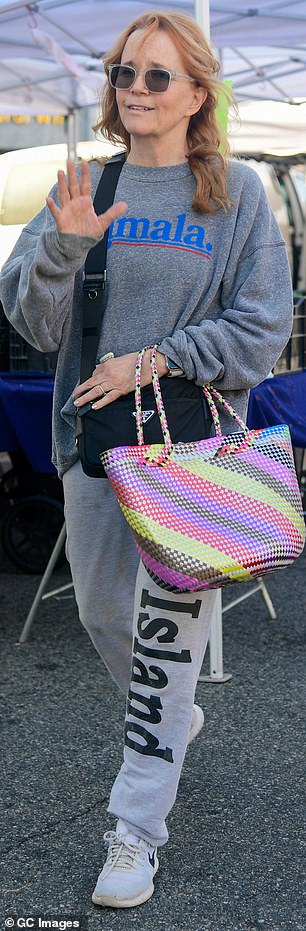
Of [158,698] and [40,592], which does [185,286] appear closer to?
[158,698]

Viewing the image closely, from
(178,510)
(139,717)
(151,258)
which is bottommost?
(139,717)

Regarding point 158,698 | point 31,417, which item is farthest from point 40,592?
point 158,698

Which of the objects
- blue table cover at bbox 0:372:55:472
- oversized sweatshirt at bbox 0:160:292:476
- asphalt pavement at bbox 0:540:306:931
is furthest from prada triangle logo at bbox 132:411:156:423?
blue table cover at bbox 0:372:55:472

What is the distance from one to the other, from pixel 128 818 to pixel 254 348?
991mm

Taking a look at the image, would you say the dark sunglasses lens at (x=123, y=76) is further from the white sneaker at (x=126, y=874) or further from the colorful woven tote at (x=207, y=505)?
the white sneaker at (x=126, y=874)

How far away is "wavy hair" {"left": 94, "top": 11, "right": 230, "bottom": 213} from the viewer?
2.31 metres

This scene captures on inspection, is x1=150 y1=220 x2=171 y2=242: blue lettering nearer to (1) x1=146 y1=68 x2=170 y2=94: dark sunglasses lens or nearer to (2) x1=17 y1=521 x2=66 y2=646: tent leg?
(1) x1=146 y1=68 x2=170 y2=94: dark sunglasses lens

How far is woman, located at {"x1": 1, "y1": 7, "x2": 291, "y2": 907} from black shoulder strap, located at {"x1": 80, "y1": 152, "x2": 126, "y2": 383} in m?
0.02

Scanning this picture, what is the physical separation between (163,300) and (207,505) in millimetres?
445

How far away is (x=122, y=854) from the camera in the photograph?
2281 millimetres

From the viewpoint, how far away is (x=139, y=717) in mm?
2311

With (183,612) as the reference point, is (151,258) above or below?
above

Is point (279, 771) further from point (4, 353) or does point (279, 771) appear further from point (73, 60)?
point (73, 60)

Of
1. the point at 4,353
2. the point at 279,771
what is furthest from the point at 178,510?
the point at 4,353
